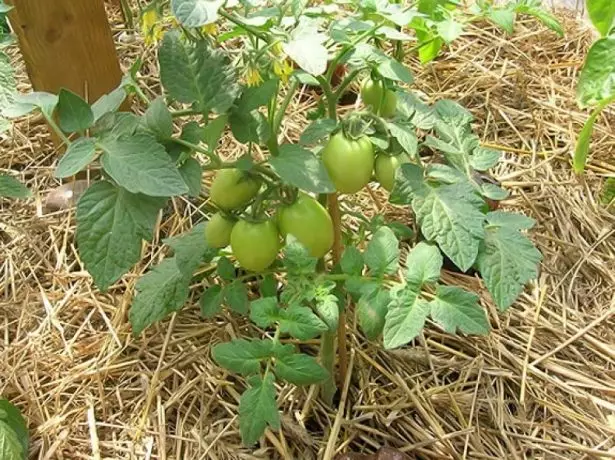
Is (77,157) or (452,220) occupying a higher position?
(77,157)

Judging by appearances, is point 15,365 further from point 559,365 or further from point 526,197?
point 526,197

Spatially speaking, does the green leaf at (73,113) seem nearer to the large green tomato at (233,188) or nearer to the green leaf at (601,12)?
the large green tomato at (233,188)

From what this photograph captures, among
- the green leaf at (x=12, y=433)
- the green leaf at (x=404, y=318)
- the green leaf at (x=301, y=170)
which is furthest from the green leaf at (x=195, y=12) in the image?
the green leaf at (x=12, y=433)

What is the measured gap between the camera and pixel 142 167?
2.69ft

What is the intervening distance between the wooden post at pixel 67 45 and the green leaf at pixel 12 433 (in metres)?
0.72

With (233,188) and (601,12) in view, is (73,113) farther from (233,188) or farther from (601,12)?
(601,12)

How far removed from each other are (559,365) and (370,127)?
59 cm

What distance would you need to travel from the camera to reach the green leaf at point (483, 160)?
1.07 metres

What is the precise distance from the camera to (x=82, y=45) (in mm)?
1577

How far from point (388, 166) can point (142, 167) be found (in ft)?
1.10

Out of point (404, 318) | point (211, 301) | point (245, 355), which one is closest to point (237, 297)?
point (211, 301)

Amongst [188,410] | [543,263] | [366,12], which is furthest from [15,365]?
[543,263]

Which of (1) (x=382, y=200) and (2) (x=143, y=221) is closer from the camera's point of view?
(2) (x=143, y=221)

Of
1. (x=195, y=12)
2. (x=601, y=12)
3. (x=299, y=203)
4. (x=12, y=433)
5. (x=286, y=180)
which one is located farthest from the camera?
(x=601, y=12)
